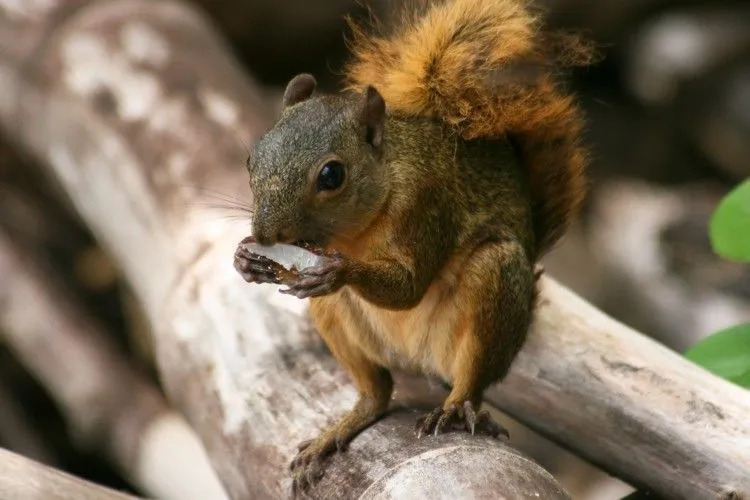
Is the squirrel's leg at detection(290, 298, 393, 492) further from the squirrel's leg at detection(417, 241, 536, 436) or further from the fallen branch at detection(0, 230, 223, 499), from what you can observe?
the fallen branch at detection(0, 230, 223, 499)

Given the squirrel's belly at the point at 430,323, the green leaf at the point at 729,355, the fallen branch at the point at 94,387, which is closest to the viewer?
the squirrel's belly at the point at 430,323

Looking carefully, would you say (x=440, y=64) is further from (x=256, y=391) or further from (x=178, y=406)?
(x=178, y=406)

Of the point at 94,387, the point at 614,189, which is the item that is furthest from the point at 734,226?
the point at 614,189

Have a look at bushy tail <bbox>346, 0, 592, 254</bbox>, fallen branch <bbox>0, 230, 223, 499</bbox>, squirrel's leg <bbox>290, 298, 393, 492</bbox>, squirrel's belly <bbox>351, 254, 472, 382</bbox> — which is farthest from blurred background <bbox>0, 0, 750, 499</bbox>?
squirrel's belly <bbox>351, 254, 472, 382</bbox>

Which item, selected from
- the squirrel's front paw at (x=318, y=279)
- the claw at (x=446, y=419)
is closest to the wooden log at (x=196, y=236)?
the claw at (x=446, y=419)

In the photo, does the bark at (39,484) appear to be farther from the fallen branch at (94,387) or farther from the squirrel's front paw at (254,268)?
the fallen branch at (94,387)
